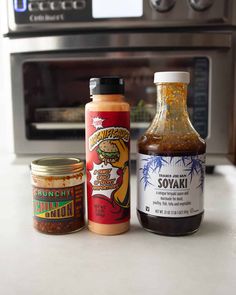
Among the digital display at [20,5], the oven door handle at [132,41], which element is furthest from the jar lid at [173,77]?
the digital display at [20,5]

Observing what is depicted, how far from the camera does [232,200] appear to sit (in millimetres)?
674

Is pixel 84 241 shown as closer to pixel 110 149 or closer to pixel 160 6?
pixel 110 149

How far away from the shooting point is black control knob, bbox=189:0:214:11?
76 cm

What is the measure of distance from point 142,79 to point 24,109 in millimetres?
308

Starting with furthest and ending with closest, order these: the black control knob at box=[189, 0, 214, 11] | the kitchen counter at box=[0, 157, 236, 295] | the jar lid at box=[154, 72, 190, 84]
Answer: the black control knob at box=[189, 0, 214, 11], the jar lid at box=[154, 72, 190, 84], the kitchen counter at box=[0, 157, 236, 295]

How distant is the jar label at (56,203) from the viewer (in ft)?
1.63

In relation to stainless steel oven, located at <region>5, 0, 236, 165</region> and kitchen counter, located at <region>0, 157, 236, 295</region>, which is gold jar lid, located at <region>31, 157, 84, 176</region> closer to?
kitchen counter, located at <region>0, 157, 236, 295</region>

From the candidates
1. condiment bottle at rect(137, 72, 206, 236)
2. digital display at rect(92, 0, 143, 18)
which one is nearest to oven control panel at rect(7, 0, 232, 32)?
digital display at rect(92, 0, 143, 18)

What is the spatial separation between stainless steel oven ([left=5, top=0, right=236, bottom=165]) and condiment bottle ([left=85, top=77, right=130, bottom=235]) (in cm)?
35

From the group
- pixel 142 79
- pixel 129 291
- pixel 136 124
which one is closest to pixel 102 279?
pixel 129 291

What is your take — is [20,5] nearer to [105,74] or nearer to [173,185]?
[105,74]

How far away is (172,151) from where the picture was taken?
47 centimetres

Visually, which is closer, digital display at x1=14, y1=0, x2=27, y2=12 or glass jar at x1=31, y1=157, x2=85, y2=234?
glass jar at x1=31, y1=157, x2=85, y2=234

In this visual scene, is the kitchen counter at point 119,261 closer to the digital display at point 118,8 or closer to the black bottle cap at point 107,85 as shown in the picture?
the black bottle cap at point 107,85
